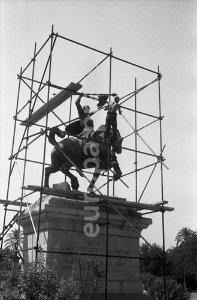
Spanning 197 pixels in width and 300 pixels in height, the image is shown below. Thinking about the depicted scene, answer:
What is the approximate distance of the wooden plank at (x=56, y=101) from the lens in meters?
12.0

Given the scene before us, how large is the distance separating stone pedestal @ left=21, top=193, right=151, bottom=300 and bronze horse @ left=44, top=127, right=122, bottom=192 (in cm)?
98

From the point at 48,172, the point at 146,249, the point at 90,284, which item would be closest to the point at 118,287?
the point at 90,284

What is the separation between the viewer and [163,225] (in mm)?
12438

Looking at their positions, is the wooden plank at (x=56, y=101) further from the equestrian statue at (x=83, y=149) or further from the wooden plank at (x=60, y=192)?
the wooden plank at (x=60, y=192)

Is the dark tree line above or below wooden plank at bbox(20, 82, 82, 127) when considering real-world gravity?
below

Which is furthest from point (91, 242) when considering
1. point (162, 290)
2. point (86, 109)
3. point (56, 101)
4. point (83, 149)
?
point (162, 290)

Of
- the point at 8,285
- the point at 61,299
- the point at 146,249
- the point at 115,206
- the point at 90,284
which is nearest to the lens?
the point at 61,299

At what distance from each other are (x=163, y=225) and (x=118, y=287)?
222 centimetres

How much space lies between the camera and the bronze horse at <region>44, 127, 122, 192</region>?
12398 millimetres

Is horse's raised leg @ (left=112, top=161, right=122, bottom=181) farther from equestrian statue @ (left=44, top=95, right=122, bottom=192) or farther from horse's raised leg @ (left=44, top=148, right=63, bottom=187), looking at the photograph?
horse's raised leg @ (left=44, top=148, right=63, bottom=187)

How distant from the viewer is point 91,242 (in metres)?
11.8

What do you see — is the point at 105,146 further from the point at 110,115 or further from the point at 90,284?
the point at 90,284

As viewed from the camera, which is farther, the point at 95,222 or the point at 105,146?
the point at 105,146

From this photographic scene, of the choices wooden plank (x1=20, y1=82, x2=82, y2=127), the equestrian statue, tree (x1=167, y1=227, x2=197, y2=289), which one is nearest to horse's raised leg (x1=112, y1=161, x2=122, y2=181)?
the equestrian statue
